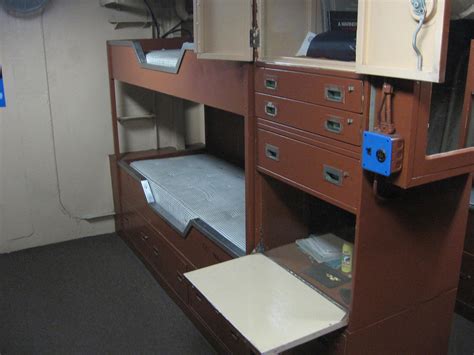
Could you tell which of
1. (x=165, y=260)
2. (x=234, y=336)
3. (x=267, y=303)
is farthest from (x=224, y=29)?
(x=165, y=260)

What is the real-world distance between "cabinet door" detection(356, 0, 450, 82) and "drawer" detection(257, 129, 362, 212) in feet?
0.92

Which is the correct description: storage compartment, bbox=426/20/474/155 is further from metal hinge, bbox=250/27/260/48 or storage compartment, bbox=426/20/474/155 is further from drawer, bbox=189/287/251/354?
drawer, bbox=189/287/251/354

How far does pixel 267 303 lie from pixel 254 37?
84 centimetres

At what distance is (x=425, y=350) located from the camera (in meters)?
1.64

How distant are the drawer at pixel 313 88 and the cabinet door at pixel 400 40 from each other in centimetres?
9

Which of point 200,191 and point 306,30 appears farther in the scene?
point 200,191

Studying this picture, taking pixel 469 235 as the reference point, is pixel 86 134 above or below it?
above

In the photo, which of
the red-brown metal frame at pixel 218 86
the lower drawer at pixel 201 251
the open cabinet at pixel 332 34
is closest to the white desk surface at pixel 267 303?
the red-brown metal frame at pixel 218 86

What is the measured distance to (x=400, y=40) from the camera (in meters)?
1.09

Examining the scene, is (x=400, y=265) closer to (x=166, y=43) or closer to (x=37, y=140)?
(x=166, y=43)

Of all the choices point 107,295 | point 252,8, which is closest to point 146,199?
point 107,295

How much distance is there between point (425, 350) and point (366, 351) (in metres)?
0.30

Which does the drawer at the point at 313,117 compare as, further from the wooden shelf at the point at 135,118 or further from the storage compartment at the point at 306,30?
the wooden shelf at the point at 135,118

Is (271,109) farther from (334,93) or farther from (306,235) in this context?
(306,235)
